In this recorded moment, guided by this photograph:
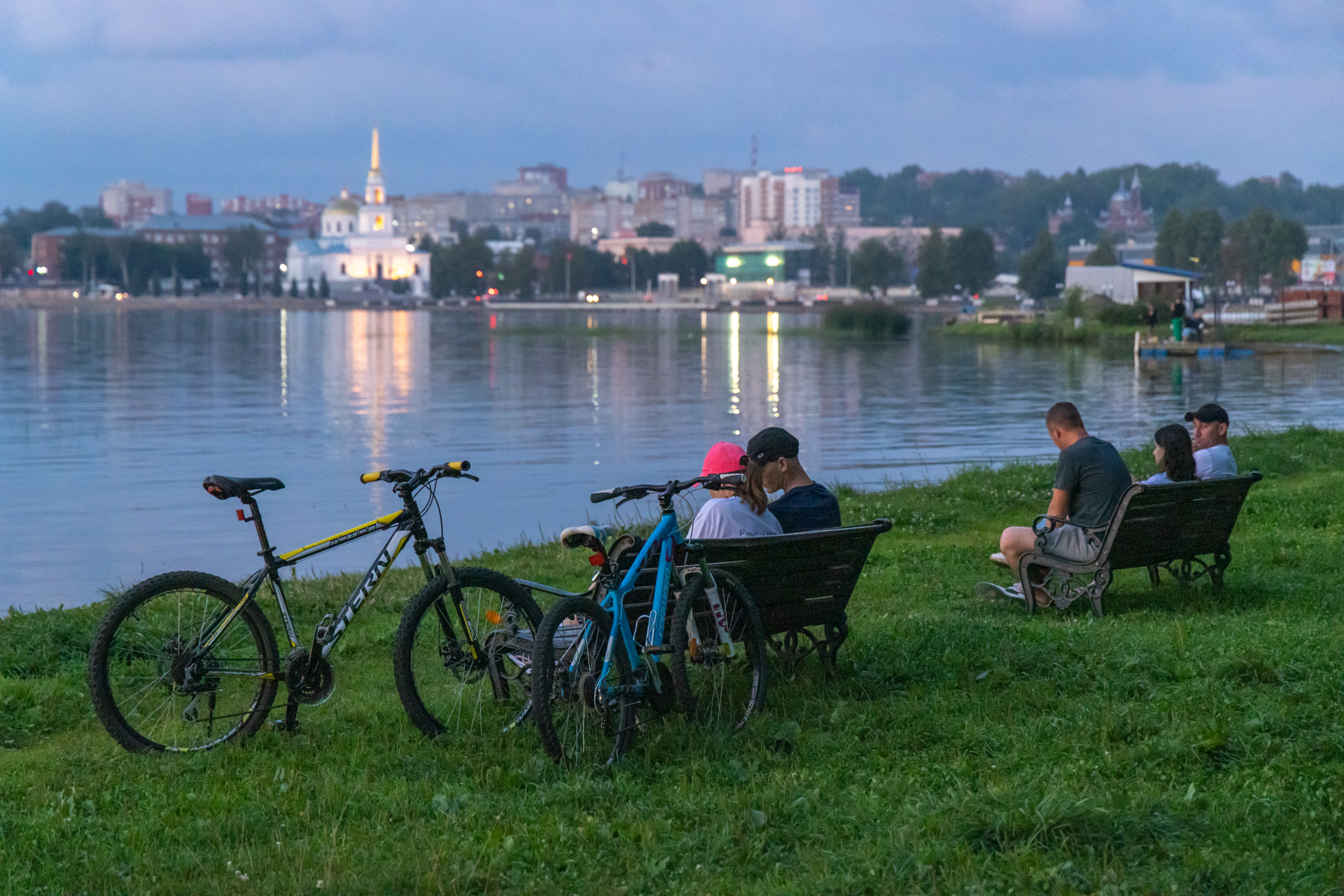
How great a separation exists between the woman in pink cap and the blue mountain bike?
24 centimetres

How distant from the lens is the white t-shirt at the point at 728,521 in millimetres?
6711

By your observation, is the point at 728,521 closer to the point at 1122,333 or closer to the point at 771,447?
the point at 771,447

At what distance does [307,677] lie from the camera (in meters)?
6.02

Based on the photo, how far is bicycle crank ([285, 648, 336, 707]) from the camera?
5992mm

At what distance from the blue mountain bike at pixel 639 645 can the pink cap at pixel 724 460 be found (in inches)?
5.7

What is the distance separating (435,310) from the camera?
17888cm

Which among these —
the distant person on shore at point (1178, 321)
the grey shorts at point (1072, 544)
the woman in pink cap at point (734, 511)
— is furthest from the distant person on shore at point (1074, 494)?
the distant person on shore at point (1178, 321)

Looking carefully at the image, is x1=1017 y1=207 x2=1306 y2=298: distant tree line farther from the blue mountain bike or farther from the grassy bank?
the blue mountain bike

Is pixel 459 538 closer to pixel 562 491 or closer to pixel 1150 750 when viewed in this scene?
pixel 562 491

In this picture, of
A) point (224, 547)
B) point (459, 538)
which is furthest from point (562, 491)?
point (224, 547)

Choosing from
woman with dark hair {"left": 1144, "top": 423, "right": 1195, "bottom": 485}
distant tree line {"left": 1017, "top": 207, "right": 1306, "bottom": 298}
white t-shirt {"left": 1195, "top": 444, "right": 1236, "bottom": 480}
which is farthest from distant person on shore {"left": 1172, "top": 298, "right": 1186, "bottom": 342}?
distant tree line {"left": 1017, "top": 207, "right": 1306, "bottom": 298}

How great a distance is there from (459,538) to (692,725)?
9.11m

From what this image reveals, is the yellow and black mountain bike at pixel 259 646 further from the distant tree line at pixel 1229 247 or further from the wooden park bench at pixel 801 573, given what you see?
the distant tree line at pixel 1229 247

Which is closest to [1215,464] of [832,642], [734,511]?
[832,642]
